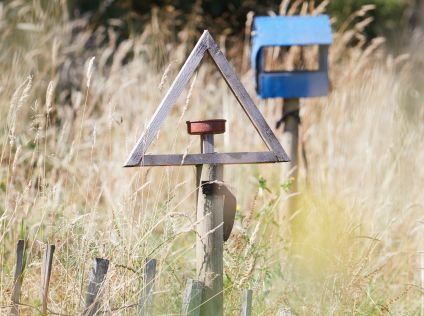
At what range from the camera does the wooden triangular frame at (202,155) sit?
8.80ft

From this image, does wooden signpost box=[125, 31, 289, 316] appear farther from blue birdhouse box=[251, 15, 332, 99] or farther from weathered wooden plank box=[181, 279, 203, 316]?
blue birdhouse box=[251, 15, 332, 99]

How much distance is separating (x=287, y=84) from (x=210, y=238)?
69.8 inches

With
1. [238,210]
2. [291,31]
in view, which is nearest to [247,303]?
[238,210]

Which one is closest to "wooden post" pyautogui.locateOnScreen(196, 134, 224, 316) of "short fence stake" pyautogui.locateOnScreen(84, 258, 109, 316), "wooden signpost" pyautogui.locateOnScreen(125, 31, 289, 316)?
"wooden signpost" pyautogui.locateOnScreen(125, 31, 289, 316)

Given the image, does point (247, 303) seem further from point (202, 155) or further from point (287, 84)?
point (287, 84)

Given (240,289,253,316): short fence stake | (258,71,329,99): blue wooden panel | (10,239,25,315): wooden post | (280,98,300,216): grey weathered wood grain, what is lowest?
(240,289,253,316): short fence stake

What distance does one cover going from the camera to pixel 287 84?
435cm

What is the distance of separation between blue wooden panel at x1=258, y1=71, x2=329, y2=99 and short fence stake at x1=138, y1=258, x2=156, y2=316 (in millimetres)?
1977

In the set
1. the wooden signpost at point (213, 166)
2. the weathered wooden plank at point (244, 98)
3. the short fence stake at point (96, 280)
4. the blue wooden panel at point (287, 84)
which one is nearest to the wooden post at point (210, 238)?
the wooden signpost at point (213, 166)

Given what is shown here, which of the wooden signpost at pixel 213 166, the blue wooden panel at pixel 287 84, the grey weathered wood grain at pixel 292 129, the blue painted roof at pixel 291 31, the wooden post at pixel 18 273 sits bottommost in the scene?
the wooden post at pixel 18 273

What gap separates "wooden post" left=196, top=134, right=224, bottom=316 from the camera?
275 cm

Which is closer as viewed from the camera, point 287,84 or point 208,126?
point 208,126

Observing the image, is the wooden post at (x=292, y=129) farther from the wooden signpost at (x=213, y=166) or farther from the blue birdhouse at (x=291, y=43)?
the wooden signpost at (x=213, y=166)

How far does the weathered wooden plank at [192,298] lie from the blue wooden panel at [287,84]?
1.90m
